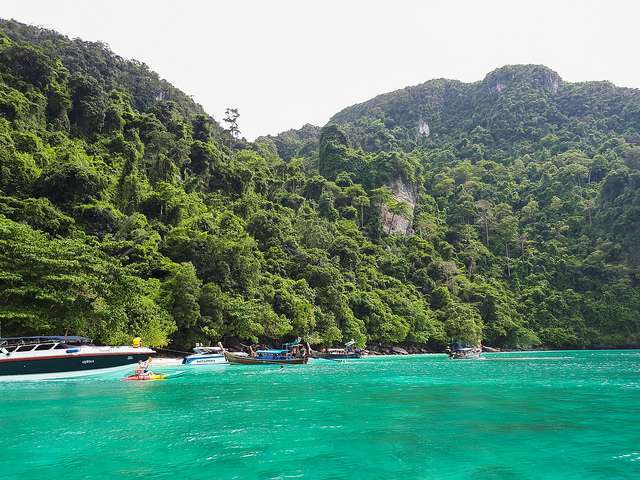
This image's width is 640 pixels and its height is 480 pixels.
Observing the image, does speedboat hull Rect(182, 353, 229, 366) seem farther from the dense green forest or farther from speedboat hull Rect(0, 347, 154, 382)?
speedboat hull Rect(0, 347, 154, 382)

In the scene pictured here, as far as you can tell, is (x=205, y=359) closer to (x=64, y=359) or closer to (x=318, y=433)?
(x=64, y=359)

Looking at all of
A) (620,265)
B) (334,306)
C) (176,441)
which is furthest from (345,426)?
(620,265)

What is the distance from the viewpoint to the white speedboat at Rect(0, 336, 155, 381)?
2634 cm

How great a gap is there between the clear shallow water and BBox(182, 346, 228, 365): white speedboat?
49.8ft

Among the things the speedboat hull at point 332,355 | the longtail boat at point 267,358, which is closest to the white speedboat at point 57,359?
the longtail boat at point 267,358

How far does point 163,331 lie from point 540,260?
275ft

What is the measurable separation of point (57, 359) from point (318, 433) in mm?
19516

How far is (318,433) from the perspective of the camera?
1386 cm

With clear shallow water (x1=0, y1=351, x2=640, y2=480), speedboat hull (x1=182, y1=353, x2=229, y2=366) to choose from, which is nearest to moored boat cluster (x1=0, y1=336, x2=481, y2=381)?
clear shallow water (x1=0, y1=351, x2=640, y2=480)

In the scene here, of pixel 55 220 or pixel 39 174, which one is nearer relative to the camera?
pixel 55 220

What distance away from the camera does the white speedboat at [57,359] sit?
26.3m

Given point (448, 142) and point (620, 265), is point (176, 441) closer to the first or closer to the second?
point (620, 265)

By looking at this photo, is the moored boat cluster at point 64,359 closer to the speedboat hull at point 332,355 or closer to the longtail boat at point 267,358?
the longtail boat at point 267,358

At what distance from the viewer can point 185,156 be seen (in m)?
74.9
